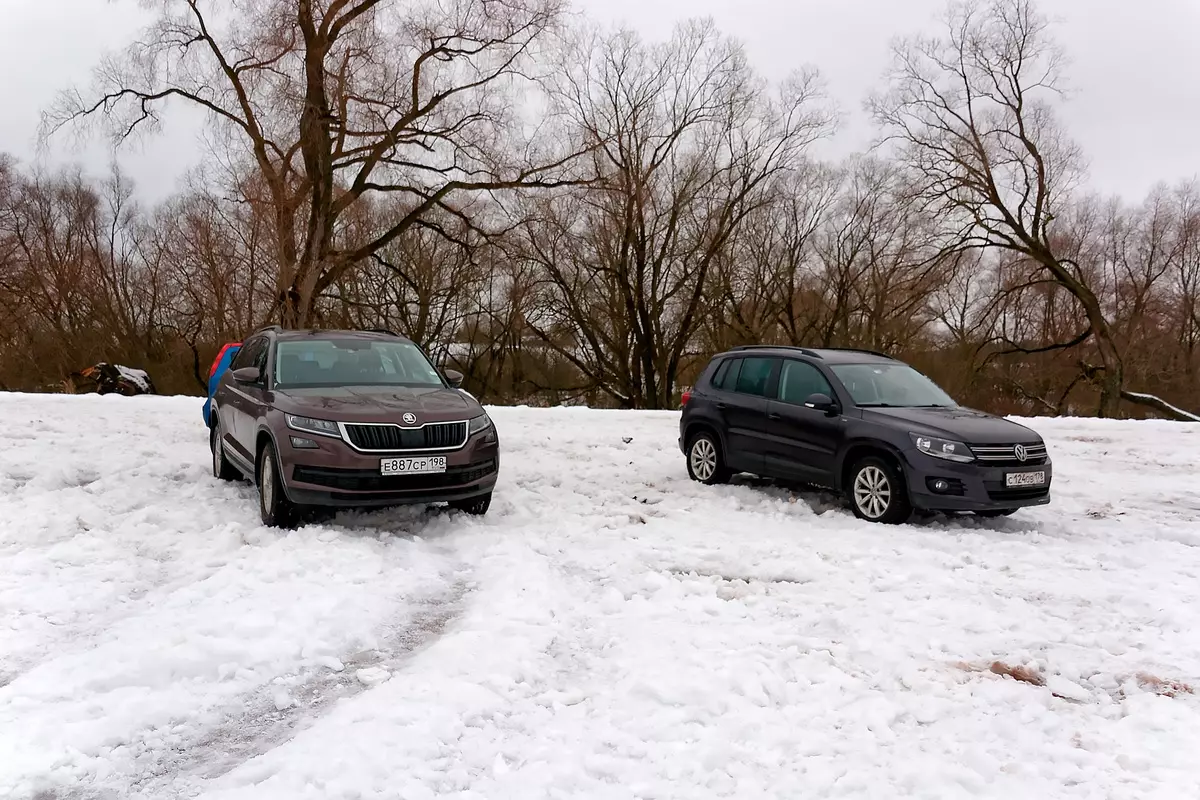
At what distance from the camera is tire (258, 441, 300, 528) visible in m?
6.33

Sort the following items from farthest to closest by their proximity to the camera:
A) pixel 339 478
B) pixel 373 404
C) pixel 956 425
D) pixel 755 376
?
pixel 755 376
pixel 956 425
pixel 373 404
pixel 339 478

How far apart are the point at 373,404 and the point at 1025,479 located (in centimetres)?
607

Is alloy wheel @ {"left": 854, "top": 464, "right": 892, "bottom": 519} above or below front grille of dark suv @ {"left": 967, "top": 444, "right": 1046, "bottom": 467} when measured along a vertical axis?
below

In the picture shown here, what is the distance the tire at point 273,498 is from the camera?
633cm

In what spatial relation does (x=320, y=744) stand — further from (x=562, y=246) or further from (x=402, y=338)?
(x=562, y=246)

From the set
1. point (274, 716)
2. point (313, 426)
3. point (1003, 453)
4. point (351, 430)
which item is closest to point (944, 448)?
point (1003, 453)

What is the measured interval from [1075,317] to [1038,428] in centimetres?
2567

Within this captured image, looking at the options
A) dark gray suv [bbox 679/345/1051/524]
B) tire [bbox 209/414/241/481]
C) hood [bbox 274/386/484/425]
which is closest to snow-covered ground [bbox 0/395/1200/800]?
dark gray suv [bbox 679/345/1051/524]

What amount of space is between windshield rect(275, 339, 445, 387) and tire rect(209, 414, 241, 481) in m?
1.66

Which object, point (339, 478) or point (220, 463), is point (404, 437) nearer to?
point (339, 478)

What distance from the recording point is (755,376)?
898cm

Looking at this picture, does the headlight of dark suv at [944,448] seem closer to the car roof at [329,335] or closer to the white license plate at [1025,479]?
the white license plate at [1025,479]

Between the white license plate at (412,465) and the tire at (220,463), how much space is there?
9.58 ft

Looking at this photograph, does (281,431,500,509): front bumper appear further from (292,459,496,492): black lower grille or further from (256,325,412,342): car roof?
(256,325,412,342): car roof
